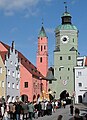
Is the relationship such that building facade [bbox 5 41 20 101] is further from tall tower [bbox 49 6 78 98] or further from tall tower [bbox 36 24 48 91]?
tall tower [bbox 49 6 78 98]

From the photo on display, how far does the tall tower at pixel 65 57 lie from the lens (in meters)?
85.9

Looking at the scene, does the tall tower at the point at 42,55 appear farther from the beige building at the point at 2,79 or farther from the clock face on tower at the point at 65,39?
the beige building at the point at 2,79

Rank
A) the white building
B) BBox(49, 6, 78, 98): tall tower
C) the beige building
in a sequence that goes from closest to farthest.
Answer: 1. the beige building
2. the white building
3. BBox(49, 6, 78, 98): tall tower

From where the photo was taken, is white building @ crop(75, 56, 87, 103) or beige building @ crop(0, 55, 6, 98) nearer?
beige building @ crop(0, 55, 6, 98)

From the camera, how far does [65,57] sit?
88.1m

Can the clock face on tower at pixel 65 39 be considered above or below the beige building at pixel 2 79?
above

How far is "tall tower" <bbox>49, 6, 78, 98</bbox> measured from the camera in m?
85.9

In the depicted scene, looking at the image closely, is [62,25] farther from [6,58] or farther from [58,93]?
[6,58]

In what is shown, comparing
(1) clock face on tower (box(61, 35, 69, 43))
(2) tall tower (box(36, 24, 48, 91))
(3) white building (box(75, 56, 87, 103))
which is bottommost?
(3) white building (box(75, 56, 87, 103))

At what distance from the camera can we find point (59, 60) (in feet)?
289

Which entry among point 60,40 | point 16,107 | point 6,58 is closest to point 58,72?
point 60,40

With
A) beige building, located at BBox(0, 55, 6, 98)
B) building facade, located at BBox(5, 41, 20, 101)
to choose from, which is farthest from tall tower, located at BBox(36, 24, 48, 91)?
beige building, located at BBox(0, 55, 6, 98)

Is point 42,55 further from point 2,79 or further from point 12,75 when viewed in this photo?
point 2,79

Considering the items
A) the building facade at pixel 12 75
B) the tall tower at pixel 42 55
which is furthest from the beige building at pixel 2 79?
the tall tower at pixel 42 55
